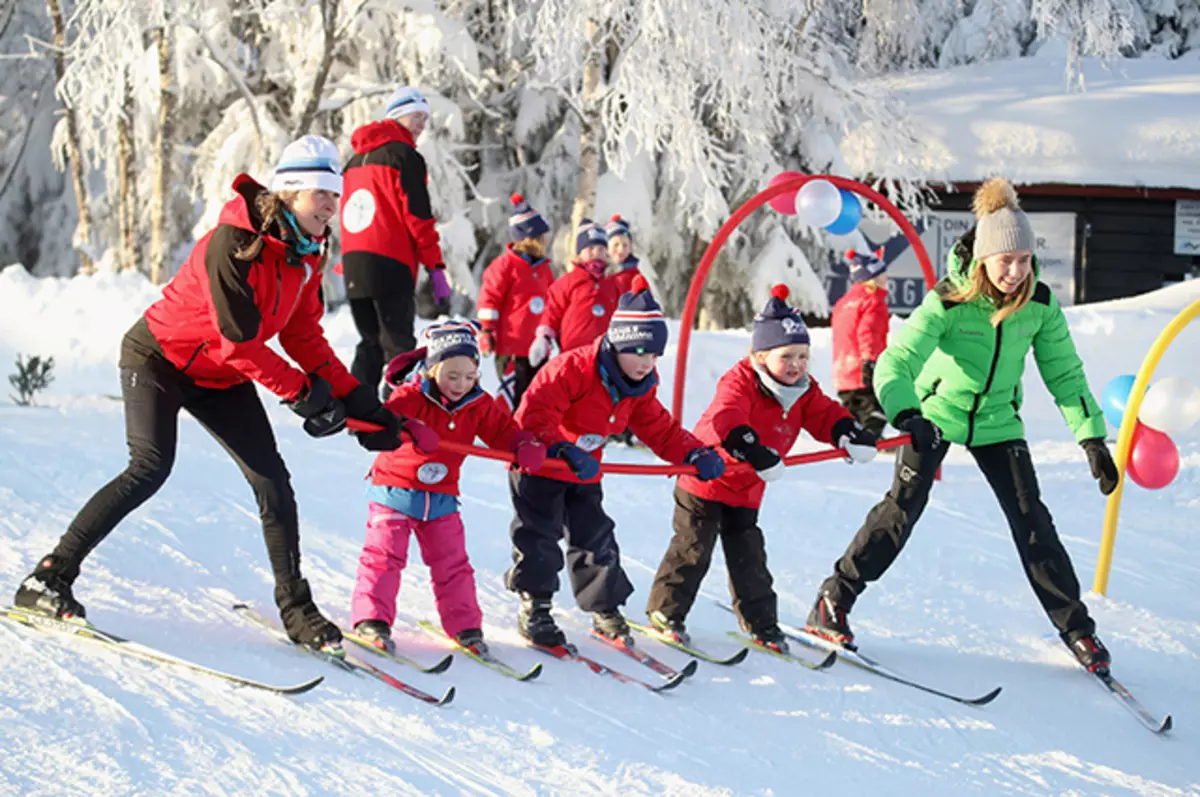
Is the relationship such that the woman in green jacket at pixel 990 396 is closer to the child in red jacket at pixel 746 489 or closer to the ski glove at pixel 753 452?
the child in red jacket at pixel 746 489

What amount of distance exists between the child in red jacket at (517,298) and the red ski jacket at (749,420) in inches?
131

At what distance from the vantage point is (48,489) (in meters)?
5.96

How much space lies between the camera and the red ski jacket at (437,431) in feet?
14.4

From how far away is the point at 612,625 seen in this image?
468cm

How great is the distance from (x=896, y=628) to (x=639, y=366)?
1.67 m

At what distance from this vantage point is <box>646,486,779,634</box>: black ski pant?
190 inches

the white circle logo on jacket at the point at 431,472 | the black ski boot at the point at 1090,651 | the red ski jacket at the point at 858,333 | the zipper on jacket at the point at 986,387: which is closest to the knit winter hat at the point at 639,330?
the white circle logo on jacket at the point at 431,472

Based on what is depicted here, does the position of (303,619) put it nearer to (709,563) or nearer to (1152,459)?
(709,563)

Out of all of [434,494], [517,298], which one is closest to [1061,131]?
[517,298]

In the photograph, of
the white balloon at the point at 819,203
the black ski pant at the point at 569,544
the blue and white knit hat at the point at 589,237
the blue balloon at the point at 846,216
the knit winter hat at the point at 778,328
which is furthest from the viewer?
the blue and white knit hat at the point at 589,237

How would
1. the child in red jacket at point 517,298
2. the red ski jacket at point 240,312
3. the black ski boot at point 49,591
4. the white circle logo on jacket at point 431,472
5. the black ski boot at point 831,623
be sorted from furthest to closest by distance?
the child in red jacket at point 517,298, the black ski boot at point 831,623, the white circle logo on jacket at point 431,472, the black ski boot at point 49,591, the red ski jacket at point 240,312

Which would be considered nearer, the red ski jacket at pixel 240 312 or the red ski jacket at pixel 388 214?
the red ski jacket at pixel 240 312

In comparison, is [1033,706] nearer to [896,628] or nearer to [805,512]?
[896,628]

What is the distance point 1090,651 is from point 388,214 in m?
3.95
